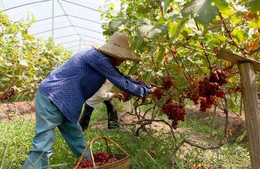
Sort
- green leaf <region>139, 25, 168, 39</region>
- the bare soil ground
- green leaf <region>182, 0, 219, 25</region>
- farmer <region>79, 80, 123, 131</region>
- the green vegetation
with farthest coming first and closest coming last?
1. the bare soil ground
2. farmer <region>79, 80, 123, 131</region>
3. the green vegetation
4. green leaf <region>139, 25, 168, 39</region>
5. green leaf <region>182, 0, 219, 25</region>

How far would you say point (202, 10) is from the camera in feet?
4.20

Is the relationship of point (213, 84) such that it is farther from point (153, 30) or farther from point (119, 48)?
point (119, 48)

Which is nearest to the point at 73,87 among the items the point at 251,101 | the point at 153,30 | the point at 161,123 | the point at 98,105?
the point at 153,30

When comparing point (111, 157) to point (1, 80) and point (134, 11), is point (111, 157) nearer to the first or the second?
point (134, 11)

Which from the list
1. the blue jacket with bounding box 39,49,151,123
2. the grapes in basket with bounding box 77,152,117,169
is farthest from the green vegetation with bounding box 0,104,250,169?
the blue jacket with bounding box 39,49,151,123

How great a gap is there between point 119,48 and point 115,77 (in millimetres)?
263

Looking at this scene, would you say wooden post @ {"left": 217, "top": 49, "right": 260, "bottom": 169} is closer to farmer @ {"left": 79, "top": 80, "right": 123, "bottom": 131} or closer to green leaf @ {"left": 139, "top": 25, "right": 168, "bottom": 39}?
green leaf @ {"left": 139, "top": 25, "right": 168, "bottom": 39}

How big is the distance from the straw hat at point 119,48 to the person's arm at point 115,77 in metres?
0.09

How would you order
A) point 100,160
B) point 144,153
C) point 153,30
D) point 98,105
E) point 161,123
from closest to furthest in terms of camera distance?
point 153,30 < point 100,160 < point 144,153 < point 98,105 < point 161,123

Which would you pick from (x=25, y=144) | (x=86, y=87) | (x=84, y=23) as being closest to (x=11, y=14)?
(x=84, y=23)

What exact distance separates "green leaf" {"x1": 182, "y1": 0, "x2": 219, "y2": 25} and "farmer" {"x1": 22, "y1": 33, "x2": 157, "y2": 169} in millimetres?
1482

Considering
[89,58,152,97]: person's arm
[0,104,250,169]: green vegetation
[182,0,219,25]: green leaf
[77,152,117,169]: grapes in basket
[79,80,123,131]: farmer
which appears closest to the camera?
[182,0,219,25]: green leaf

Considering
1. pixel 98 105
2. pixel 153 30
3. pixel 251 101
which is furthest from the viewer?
pixel 98 105

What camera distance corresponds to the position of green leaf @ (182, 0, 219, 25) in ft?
4.20
